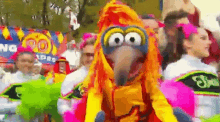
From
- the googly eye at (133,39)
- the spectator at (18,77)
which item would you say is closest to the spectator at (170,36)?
the googly eye at (133,39)

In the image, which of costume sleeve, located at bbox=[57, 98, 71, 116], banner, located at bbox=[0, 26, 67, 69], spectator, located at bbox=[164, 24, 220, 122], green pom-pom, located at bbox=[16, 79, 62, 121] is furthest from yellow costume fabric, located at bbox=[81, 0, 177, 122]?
banner, located at bbox=[0, 26, 67, 69]

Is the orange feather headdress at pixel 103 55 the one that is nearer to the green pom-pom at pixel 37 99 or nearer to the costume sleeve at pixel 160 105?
the costume sleeve at pixel 160 105

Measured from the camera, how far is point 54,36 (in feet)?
23.8

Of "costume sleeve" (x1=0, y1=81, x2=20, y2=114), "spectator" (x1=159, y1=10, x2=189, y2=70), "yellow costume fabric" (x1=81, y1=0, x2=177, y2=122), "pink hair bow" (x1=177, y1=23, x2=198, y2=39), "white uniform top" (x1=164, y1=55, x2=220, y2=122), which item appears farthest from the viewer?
"costume sleeve" (x1=0, y1=81, x2=20, y2=114)

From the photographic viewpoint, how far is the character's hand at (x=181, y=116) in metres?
1.58

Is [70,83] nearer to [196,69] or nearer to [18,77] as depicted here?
[18,77]

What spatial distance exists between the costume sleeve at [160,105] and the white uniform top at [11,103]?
1.66m

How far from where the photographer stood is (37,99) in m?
2.86

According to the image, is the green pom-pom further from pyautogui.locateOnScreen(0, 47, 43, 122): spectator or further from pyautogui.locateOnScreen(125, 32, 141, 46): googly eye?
pyautogui.locateOnScreen(125, 32, 141, 46): googly eye

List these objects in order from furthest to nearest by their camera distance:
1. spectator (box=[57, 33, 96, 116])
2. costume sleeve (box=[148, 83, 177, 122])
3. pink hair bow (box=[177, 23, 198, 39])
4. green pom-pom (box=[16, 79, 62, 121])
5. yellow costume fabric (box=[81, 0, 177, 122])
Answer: green pom-pom (box=[16, 79, 62, 121])
spectator (box=[57, 33, 96, 116])
pink hair bow (box=[177, 23, 198, 39])
yellow costume fabric (box=[81, 0, 177, 122])
costume sleeve (box=[148, 83, 177, 122])

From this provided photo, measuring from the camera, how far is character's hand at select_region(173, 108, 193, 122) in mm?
1584

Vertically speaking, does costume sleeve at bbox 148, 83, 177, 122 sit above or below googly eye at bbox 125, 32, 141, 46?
below

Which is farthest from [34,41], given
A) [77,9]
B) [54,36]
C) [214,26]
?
[214,26]

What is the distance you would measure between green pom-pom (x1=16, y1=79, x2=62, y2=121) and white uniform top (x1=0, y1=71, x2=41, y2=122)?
13 centimetres
